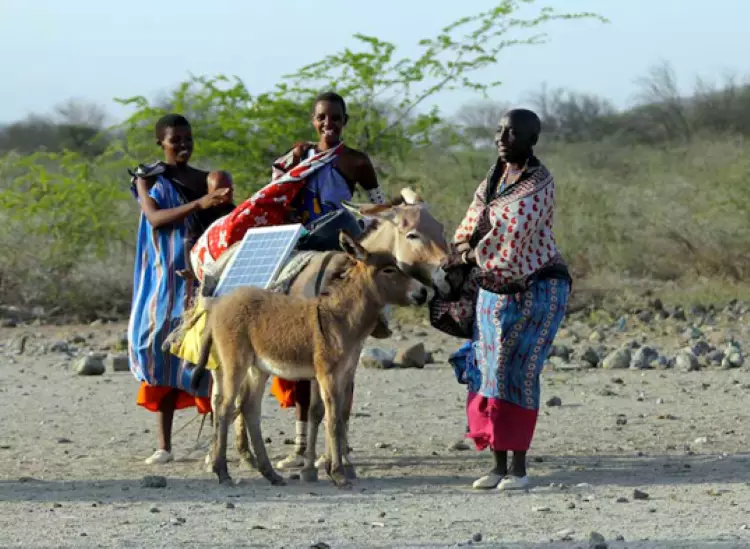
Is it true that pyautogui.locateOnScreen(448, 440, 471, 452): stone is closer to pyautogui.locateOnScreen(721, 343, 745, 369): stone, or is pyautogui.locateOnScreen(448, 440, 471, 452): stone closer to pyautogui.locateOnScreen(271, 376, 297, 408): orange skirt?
pyautogui.locateOnScreen(271, 376, 297, 408): orange skirt

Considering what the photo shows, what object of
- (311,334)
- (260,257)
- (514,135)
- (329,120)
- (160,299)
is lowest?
(311,334)

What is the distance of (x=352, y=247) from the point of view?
775 cm

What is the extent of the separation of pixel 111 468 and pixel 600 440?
312 cm

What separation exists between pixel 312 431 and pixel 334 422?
425 millimetres

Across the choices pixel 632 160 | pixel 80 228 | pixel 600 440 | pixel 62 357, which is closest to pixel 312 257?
pixel 600 440

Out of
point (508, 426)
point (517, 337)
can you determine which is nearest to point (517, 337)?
point (517, 337)

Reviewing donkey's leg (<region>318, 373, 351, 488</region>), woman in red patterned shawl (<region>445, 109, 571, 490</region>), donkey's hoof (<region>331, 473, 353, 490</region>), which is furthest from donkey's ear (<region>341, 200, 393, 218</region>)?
donkey's hoof (<region>331, 473, 353, 490</region>)

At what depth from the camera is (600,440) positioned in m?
9.52

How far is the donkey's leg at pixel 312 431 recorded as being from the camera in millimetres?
8023

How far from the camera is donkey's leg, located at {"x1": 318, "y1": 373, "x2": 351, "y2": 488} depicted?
766 centimetres

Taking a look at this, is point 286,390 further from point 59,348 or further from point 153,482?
point 59,348

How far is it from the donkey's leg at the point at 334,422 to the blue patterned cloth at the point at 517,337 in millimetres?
779

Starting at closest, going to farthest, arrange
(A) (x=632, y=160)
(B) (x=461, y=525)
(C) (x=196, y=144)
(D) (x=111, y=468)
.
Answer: (B) (x=461, y=525), (D) (x=111, y=468), (C) (x=196, y=144), (A) (x=632, y=160)

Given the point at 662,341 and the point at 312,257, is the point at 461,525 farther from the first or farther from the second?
the point at 662,341
